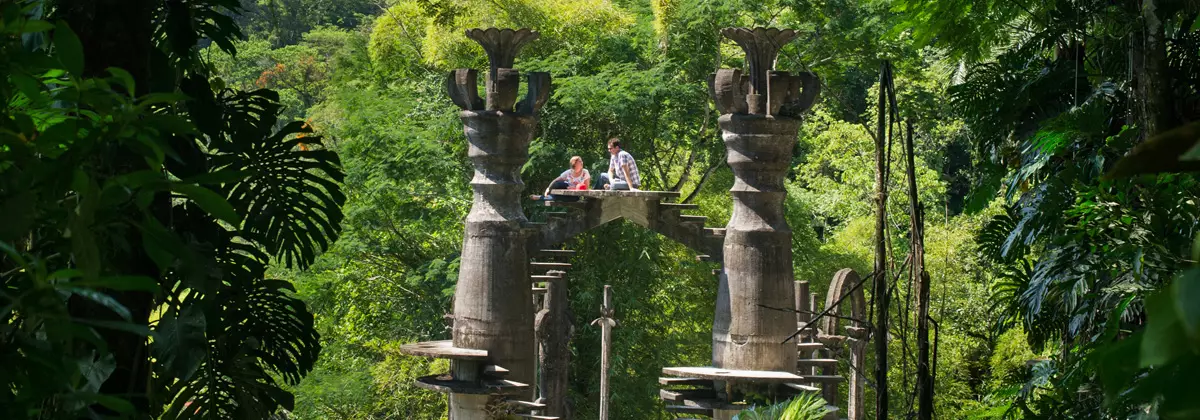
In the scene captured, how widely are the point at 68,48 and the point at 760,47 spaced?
10.3 meters

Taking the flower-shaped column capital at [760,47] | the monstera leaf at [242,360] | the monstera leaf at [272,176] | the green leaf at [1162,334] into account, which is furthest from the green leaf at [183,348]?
the flower-shaped column capital at [760,47]

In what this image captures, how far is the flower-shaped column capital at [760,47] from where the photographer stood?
1166 centimetres

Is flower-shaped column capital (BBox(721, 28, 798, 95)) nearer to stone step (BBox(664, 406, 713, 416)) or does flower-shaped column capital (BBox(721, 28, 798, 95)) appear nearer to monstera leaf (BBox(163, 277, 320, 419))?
stone step (BBox(664, 406, 713, 416))

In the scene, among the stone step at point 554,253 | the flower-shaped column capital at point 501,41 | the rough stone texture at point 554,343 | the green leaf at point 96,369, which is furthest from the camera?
the rough stone texture at point 554,343

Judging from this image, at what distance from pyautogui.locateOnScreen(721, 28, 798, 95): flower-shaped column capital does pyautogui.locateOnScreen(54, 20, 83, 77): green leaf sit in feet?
33.6

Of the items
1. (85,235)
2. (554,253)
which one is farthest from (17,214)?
(554,253)

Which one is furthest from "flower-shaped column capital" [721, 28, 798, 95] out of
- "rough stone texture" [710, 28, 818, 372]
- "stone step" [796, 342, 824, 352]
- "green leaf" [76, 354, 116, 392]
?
"green leaf" [76, 354, 116, 392]

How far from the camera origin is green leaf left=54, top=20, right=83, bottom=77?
5.29ft

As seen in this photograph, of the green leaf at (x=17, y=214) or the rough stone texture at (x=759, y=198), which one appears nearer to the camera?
the green leaf at (x=17, y=214)

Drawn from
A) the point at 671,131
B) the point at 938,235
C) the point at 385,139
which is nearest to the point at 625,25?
the point at 671,131

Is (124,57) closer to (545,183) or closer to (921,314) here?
(921,314)

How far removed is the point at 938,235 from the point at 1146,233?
52.7ft

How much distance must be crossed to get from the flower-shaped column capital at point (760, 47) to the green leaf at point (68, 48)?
10238 millimetres

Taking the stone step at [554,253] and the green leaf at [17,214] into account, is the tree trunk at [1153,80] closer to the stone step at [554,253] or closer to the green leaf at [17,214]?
the green leaf at [17,214]
